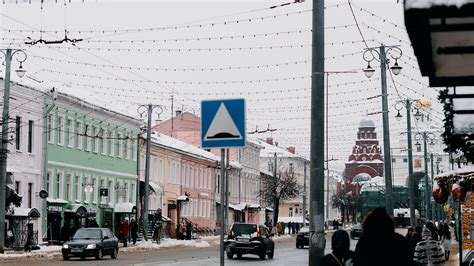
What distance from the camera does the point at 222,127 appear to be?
1073 centimetres

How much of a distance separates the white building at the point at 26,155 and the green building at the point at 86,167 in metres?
0.93

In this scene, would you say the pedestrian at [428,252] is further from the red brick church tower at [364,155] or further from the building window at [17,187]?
the red brick church tower at [364,155]

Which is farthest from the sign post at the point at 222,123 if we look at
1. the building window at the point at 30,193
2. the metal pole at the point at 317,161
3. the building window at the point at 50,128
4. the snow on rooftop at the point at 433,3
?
the building window at the point at 50,128

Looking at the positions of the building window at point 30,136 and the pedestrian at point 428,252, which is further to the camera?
the building window at point 30,136

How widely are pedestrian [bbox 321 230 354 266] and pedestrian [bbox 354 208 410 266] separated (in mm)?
779

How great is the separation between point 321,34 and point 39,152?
41.9 m

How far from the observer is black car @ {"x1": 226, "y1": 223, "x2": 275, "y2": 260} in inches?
1658

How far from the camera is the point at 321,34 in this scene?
14.8m

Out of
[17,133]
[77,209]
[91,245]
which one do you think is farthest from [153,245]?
[91,245]

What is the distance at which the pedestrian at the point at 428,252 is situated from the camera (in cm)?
2092

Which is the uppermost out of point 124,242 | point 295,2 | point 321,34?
point 295,2

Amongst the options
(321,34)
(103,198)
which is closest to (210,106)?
(321,34)

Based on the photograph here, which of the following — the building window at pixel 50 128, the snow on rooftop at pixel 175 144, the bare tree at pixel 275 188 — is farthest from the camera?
the bare tree at pixel 275 188

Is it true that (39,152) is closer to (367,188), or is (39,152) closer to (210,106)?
(367,188)
